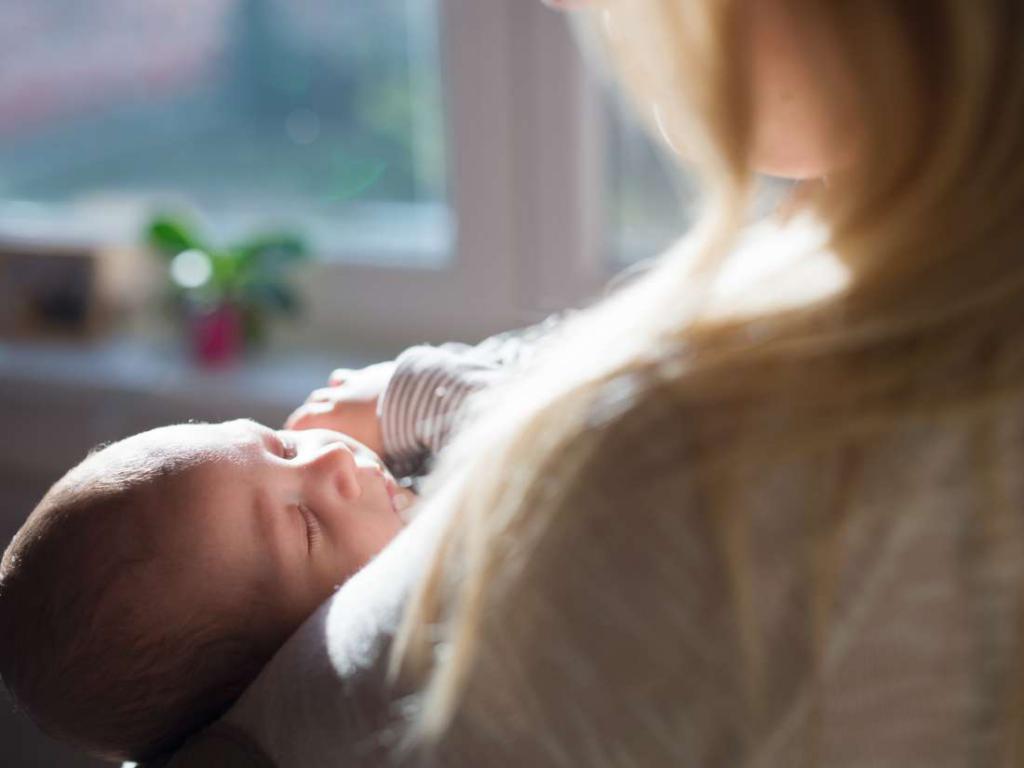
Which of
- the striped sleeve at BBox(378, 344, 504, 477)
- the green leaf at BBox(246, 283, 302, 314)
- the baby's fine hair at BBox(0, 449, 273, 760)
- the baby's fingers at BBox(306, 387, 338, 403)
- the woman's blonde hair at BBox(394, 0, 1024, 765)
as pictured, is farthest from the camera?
the green leaf at BBox(246, 283, 302, 314)

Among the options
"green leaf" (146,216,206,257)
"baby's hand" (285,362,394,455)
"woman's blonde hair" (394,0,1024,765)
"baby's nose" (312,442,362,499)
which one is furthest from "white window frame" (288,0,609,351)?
"woman's blonde hair" (394,0,1024,765)

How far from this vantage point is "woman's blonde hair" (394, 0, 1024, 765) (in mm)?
450

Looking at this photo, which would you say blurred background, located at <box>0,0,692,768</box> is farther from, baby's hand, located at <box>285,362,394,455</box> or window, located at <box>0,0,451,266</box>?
baby's hand, located at <box>285,362,394,455</box>

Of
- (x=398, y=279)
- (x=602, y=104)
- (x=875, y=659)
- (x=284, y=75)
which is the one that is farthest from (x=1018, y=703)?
(x=284, y=75)

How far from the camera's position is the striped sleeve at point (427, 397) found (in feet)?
2.85

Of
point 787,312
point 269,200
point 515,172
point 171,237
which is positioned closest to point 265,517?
point 787,312

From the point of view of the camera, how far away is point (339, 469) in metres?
0.88

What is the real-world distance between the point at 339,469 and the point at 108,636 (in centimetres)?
20

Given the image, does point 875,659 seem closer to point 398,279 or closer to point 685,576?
point 685,576

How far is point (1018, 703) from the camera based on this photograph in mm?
466

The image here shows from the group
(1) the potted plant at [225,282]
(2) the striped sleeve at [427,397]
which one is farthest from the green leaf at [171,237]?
(2) the striped sleeve at [427,397]

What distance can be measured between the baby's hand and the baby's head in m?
0.10

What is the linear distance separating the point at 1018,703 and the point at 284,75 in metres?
1.54

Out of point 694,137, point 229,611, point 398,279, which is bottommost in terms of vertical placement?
point 229,611
